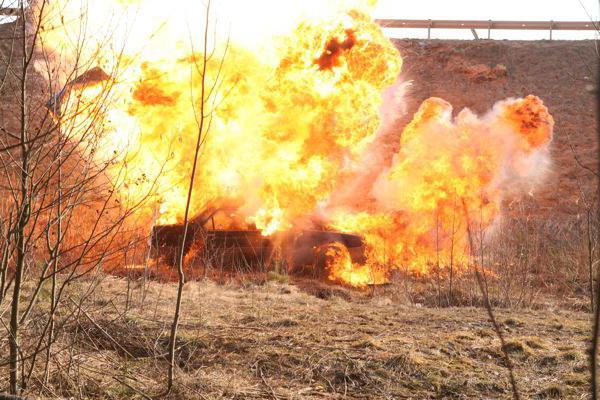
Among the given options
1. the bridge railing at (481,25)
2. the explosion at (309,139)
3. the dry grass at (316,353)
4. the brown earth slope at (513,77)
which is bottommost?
the dry grass at (316,353)

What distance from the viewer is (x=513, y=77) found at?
3209 cm

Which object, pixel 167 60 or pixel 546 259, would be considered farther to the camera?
pixel 546 259

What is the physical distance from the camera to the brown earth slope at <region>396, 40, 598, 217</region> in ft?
90.7

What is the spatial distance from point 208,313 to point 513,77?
91.0ft

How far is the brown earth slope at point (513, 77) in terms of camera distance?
1089 inches

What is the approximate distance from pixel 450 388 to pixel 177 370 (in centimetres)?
270

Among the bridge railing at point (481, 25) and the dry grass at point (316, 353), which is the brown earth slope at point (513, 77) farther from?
the dry grass at point (316, 353)

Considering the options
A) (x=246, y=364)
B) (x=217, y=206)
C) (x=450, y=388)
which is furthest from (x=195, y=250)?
(x=450, y=388)

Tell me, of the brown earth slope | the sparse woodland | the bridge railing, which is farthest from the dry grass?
the bridge railing

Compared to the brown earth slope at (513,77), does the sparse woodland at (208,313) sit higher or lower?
lower

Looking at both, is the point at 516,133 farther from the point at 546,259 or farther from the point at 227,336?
the point at 227,336

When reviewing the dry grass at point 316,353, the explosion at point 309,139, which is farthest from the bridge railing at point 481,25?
the dry grass at point 316,353

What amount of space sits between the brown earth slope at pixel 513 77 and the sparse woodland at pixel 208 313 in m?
13.2

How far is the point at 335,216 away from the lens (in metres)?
17.3
